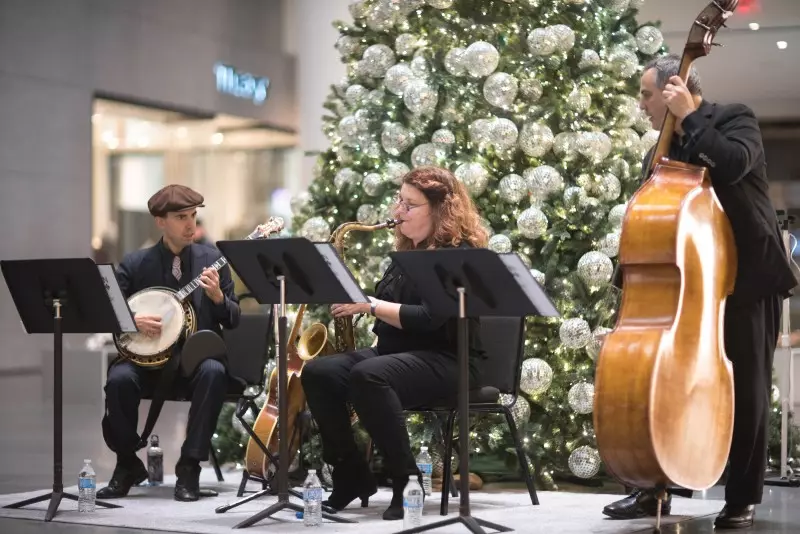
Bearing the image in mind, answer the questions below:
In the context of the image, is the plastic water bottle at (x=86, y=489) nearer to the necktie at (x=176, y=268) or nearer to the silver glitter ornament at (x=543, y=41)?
the necktie at (x=176, y=268)

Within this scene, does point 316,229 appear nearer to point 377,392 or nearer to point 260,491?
point 260,491

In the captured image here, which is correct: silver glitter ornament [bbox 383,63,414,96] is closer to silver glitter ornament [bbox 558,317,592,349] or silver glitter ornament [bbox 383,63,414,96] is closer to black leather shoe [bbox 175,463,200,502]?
silver glitter ornament [bbox 558,317,592,349]

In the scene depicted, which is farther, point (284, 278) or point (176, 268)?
point (176, 268)

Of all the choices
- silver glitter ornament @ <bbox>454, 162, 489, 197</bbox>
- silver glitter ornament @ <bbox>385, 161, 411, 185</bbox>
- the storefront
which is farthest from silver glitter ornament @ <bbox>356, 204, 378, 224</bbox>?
the storefront

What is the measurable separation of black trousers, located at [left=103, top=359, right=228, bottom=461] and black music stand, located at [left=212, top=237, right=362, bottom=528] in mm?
852

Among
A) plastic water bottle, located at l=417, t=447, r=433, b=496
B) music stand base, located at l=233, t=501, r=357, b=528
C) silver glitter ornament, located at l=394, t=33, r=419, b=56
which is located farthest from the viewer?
silver glitter ornament, located at l=394, t=33, r=419, b=56

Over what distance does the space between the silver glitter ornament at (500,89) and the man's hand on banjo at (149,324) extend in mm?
1971

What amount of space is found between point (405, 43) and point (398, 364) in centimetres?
227

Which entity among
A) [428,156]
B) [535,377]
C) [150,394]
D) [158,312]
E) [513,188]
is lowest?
[150,394]

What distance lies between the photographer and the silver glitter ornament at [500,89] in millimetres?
6129

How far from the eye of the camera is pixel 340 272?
4.46 metres

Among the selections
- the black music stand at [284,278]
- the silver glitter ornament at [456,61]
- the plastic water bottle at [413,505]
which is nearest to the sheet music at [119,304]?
the black music stand at [284,278]

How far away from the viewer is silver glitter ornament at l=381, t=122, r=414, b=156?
6.32m

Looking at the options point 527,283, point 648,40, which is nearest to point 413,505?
point 527,283
